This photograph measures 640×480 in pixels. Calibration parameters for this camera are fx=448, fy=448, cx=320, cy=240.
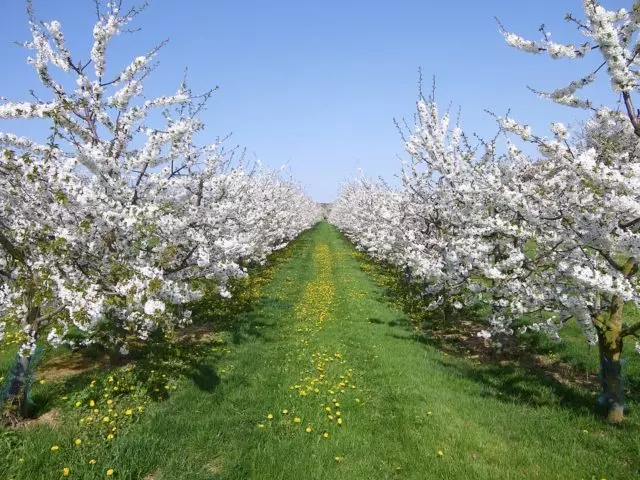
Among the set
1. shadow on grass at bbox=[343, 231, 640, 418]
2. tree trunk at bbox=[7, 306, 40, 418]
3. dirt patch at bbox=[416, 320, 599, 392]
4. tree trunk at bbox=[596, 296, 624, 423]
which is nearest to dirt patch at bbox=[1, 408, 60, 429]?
tree trunk at bbox=[7, 306, 40, 418]

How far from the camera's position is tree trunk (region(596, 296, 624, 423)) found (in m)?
7.29

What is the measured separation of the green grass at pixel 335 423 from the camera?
578 cm

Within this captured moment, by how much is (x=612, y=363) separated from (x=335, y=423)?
4675 millimetres

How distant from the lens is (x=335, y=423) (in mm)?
7066

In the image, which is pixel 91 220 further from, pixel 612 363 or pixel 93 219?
pixel 612 363

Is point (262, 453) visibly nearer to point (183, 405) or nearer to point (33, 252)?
point (183, 405)

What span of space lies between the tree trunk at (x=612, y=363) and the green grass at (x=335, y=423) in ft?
0.85

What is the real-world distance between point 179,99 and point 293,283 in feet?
44.5

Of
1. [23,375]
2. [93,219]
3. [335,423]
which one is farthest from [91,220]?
→ [335,423]

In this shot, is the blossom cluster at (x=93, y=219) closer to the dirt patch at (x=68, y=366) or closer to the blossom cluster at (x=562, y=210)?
the dirt patch at (x=68, y=366)

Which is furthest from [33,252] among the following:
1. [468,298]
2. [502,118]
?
[468,298]

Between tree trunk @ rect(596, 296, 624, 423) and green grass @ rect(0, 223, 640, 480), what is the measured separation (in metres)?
0.26

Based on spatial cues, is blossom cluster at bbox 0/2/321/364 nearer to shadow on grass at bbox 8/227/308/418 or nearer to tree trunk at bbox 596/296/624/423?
shadow on grass at bbox 8/227/308/418

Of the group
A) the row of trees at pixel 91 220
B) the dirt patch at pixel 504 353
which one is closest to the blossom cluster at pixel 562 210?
the dirt patch at pixel 504 353
